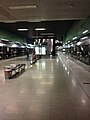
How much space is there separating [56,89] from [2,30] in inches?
692

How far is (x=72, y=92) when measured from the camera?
6.35m

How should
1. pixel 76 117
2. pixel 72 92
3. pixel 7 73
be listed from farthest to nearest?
pixel 7 73
pixel 72 92
pixel 76 117

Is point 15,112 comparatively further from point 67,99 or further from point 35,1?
point 35,1

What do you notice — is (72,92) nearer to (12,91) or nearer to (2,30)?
(12,91)

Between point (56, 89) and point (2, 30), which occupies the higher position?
point (2, 30)

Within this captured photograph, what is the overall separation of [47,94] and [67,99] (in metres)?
0.81

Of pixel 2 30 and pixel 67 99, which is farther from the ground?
pixel 2 30

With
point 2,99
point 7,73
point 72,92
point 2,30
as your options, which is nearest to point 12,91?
point 2,99

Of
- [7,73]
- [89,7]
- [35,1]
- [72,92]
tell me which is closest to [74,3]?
[89,7]

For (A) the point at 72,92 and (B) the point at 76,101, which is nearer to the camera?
(B) the point at 76,101

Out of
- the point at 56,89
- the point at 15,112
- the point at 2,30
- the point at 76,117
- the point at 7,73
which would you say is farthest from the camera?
the point at 2,30

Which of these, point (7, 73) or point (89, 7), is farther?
point (7, 73)

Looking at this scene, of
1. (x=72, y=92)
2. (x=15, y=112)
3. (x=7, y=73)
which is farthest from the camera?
(x=7, y=73)

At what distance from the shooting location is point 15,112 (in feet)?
14.3
